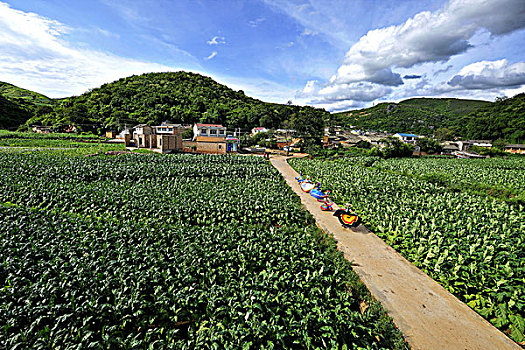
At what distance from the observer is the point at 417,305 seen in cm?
713

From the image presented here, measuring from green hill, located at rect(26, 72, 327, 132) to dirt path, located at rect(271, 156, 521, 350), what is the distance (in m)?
52.6

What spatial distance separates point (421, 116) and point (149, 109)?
14523cm

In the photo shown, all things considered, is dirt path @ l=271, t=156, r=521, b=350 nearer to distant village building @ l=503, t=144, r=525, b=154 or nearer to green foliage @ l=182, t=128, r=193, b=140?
green foliage @ l=182, t=128, r=193, b=140

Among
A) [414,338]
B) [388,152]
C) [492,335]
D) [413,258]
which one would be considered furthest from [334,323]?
[388,152]

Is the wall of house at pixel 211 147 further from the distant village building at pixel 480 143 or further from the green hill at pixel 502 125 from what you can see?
the green hill at pixel 502 125

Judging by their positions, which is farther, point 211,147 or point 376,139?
point 376,139

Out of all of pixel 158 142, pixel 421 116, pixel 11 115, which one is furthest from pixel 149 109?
pixel 421 116

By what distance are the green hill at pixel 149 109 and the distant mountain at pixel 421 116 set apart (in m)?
55.3

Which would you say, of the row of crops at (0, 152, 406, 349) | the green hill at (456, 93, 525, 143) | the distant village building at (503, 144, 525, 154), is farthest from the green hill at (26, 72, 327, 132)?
the green hill at (456, 93, 525, 143)

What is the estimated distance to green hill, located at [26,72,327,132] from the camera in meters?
69.8

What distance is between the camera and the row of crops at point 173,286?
4695 mm

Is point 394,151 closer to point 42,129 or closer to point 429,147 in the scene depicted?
point 429,147

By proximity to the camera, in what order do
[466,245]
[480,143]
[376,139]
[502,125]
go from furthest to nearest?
1. [502,125]
2. [480,143]
3. [376,139]
4. [466,245]

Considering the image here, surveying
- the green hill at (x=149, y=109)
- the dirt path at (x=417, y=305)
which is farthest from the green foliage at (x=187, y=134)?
the dirt path at (x=417, y=305)
